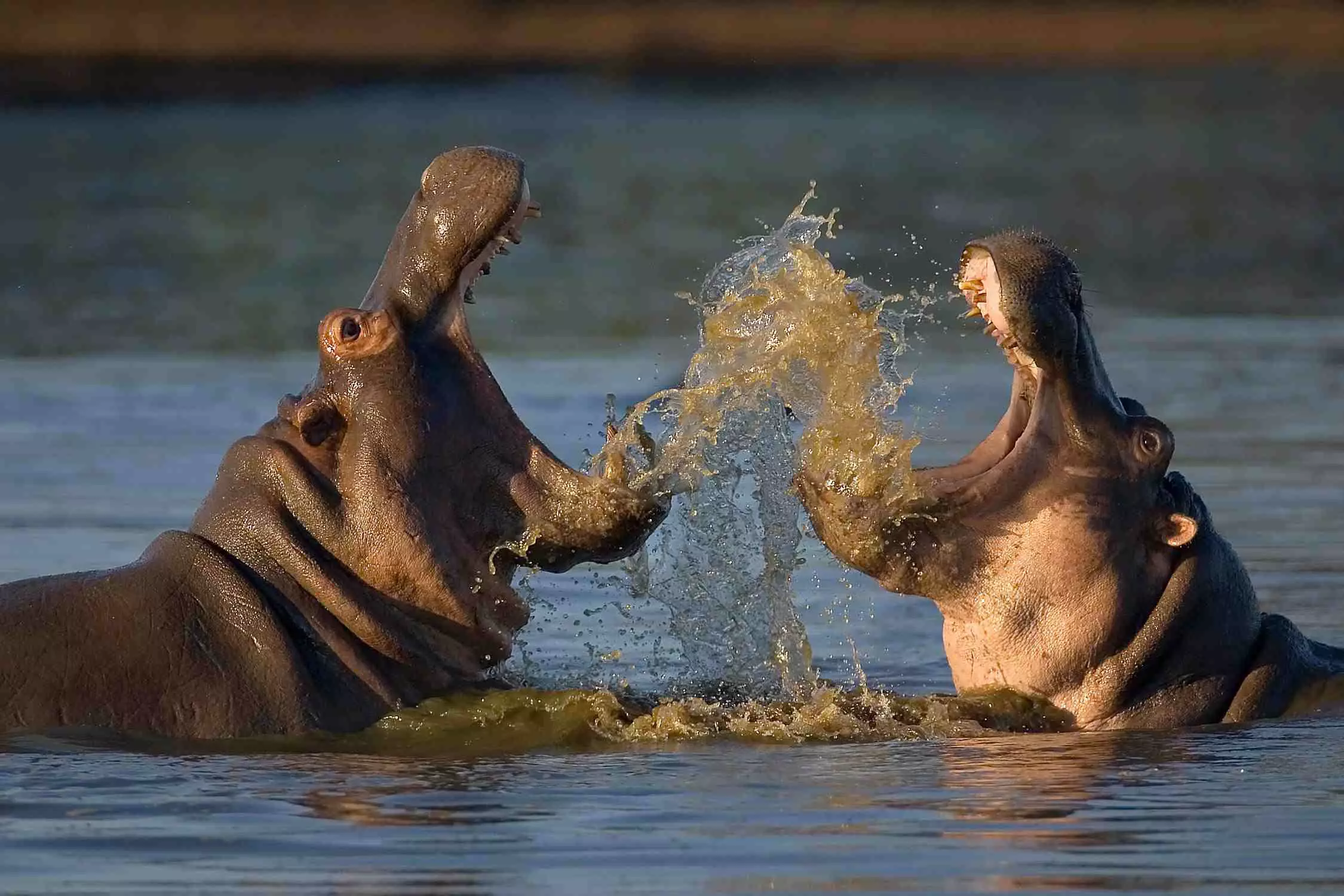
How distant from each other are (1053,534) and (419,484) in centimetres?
176

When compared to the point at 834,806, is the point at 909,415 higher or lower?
higher

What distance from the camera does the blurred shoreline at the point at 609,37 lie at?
35531 millimetres

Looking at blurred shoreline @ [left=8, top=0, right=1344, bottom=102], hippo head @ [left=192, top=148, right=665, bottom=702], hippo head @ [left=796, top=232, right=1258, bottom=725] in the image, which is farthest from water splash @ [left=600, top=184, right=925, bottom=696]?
blurred shoreline @ [left=8, top=0, right=1344, bottom=102]

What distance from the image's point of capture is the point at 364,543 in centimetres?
795

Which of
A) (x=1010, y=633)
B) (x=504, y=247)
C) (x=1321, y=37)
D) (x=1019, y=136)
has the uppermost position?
(x=1321, y=37)

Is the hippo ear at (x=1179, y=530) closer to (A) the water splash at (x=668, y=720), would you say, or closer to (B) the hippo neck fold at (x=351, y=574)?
(A) the water splash at (x=668, y=720)

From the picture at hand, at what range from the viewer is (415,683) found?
809 cm

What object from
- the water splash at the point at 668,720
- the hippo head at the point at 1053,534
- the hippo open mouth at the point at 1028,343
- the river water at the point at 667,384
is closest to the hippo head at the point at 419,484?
the water splash at the point at 668,720

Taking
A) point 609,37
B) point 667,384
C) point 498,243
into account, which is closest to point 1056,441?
point 498,243

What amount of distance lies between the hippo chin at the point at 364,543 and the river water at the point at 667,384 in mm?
224

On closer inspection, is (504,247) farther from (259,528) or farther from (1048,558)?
(1048,558)

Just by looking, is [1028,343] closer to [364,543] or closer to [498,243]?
[498,243]

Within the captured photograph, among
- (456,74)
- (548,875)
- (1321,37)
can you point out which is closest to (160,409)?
(548,875)

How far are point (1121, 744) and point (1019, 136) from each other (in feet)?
77.3
